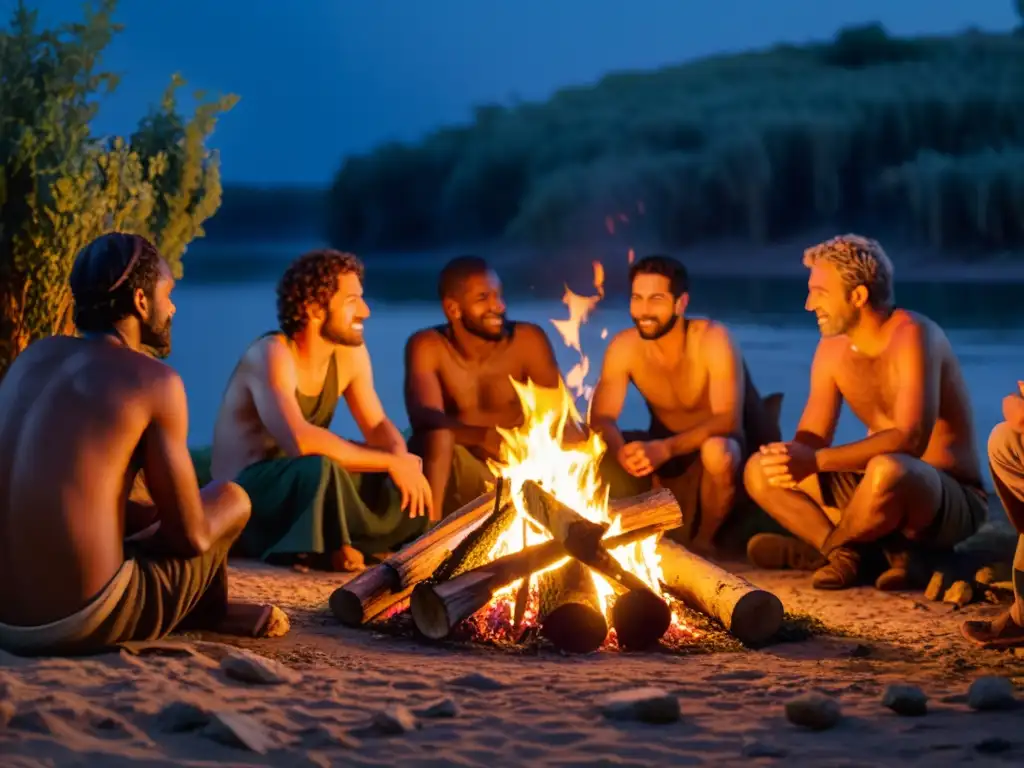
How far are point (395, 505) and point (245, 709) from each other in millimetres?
3192

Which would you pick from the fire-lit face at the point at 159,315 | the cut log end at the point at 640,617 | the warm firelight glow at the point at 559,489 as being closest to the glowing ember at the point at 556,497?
the warm firelight glow at the point at 559,489

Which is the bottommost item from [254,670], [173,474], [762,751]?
[762,751]

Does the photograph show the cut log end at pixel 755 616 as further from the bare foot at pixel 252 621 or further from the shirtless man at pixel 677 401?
the shirtless man at pixel 677 401

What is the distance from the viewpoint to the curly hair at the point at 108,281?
13.3ft

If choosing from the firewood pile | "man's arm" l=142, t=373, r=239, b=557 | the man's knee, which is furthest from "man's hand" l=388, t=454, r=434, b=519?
"man's arm" l=142, t=373, r=239, b=557

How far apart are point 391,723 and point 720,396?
3.75m

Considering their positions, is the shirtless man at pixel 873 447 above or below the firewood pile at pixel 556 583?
above

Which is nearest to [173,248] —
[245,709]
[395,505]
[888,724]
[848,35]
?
[395,505]

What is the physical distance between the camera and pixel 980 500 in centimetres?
615

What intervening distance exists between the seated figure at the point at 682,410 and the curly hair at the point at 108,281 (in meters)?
3.16

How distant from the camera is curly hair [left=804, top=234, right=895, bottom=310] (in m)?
6.09

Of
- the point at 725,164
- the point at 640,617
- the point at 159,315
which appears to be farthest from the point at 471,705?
the point at 725,164

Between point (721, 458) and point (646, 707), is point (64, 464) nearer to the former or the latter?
point (646, 707)

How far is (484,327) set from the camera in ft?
22.9
